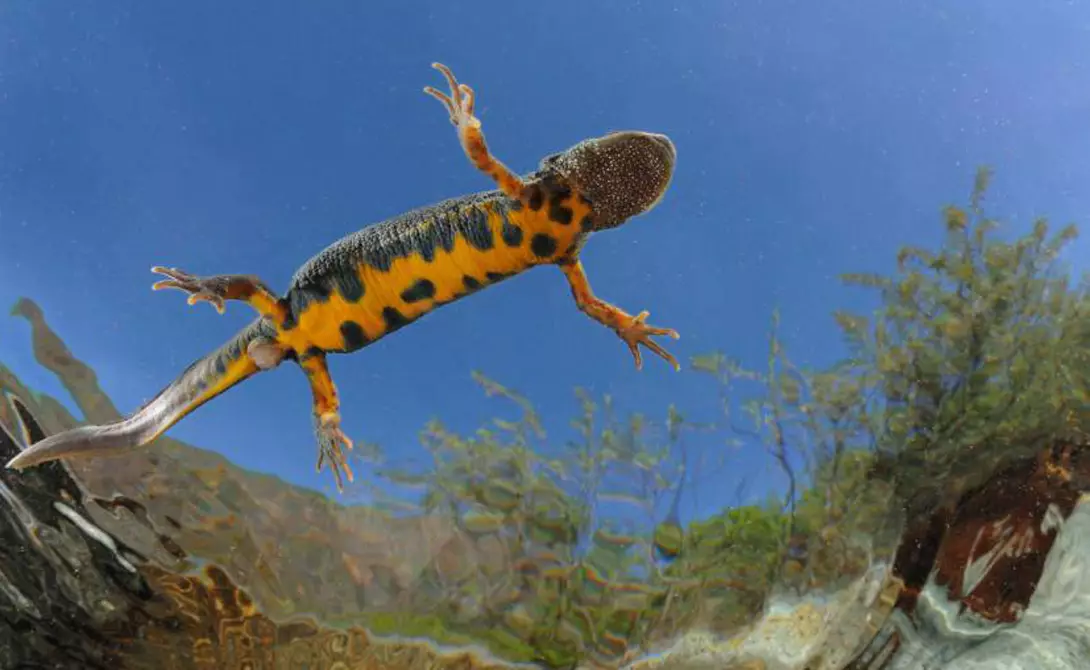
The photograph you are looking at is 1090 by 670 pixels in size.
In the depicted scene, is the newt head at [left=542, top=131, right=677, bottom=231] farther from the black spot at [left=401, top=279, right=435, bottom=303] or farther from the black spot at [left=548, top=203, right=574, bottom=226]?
the black spot at [left=401, top=279, right=435, bottom=303]

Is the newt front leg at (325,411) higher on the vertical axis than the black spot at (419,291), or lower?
lower

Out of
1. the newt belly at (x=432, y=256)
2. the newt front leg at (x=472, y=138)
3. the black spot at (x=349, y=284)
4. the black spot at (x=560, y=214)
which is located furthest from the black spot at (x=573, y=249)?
the black spot at (x=349, y=284)

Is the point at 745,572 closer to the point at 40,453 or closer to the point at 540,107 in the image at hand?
the point at 540,107

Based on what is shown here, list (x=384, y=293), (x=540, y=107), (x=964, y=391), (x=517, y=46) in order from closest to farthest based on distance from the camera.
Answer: (x=384, y=293) → (x=540, y=107) → (x=517, y=46) → (x=964, y=391)

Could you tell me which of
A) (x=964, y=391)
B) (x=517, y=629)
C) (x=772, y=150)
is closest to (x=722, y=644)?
(x=517, y=629)

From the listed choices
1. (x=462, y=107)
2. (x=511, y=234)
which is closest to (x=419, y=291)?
(x=511, y=234)

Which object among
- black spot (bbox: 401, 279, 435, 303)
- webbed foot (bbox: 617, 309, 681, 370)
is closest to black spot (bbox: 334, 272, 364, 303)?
black spot (bbox: 401, 279, 435, 303)

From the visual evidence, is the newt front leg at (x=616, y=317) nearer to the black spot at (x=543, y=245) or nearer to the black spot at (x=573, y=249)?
the black spot at (x=573, y=249)
